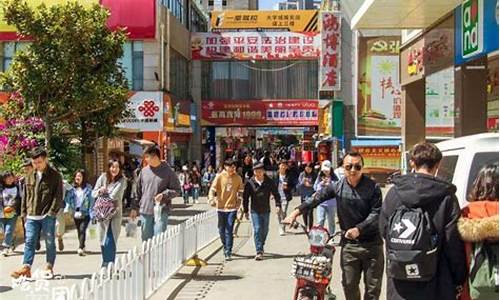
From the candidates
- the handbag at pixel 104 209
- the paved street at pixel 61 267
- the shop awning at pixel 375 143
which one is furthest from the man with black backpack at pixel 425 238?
the shop awning at pixel 375 143

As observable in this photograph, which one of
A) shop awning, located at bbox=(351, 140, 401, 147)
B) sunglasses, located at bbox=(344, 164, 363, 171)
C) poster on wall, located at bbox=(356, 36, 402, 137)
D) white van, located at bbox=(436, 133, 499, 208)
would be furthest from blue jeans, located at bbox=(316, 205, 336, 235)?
poster on wall, located at bbox=(356, 36, 402, 137)

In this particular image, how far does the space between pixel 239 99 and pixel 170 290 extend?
35590mm

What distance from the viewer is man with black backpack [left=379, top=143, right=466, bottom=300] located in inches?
173

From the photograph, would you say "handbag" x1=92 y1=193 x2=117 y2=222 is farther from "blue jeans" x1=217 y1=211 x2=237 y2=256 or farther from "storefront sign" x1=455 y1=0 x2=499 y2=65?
"storefront sign" x1=455 y1=0 x2=499 y2=65

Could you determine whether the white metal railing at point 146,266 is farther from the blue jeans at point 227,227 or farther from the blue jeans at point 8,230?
the blue jeans at point 8,230

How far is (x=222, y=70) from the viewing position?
146ft

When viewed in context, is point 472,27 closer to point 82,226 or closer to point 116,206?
point 116,206

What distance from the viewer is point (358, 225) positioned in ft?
21.1

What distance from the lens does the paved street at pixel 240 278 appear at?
878 cm

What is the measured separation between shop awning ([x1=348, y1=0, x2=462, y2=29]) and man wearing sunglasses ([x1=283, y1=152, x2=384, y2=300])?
6357mm

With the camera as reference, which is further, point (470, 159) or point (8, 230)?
point (8, 230)

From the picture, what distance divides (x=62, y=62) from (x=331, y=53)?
1424cm

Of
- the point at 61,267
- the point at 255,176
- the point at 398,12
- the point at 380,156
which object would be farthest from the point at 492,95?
the point at 380,156

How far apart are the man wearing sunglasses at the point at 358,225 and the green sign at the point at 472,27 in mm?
4905
